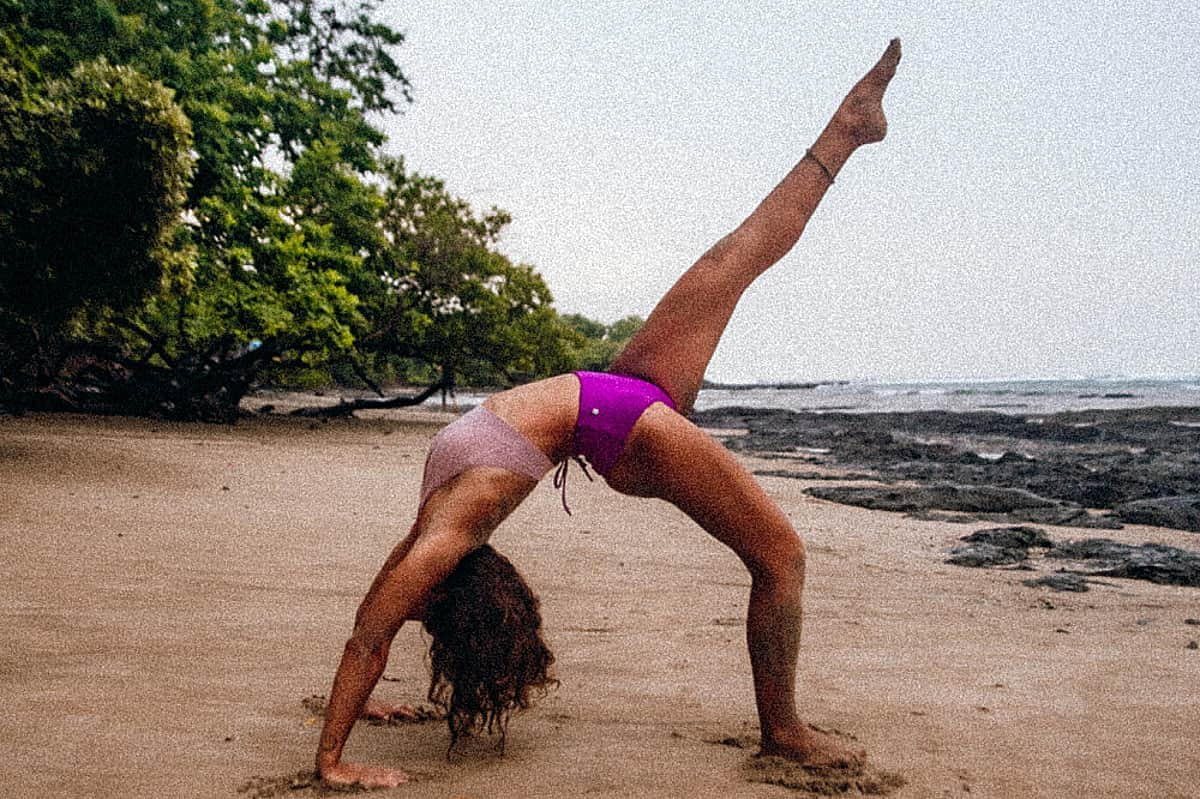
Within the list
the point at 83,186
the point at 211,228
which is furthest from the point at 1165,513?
the point at 211,228

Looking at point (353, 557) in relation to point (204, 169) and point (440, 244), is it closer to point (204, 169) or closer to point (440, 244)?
point (204, 169)

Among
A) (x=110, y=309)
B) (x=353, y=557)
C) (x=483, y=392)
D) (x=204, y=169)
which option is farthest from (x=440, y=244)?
(x=483, y=392)

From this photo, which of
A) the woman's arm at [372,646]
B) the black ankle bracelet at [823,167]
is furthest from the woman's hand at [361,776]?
the black ankle bracelet at [823,167]

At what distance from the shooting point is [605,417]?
8.57ft

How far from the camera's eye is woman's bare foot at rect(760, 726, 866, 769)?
2629 mm

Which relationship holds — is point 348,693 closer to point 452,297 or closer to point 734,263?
point 734,263

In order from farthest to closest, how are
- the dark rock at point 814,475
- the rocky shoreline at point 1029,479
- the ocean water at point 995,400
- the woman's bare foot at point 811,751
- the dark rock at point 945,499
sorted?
the ocean water at point 995,400
the dark rock at point 814,475
the dark rock at point 945,499
the rocky shoreline at point 1029,479
the woman's bare foot at point 811,751

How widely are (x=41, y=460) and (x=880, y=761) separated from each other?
8.97 m

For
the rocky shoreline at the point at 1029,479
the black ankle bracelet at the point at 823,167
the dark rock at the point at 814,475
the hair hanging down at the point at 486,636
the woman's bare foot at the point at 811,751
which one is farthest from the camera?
the dark rock at the point at 814,475

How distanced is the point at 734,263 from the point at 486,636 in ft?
4.88

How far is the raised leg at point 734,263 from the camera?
2.88 meters

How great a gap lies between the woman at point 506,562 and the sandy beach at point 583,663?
0.23 meters

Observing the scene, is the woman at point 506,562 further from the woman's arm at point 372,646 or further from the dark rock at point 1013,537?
the dark rock at point 1013,537

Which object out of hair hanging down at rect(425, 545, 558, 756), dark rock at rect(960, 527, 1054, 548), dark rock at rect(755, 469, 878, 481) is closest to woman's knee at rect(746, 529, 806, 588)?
hair hanging down at rect(425, 545, 558, 756)
